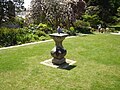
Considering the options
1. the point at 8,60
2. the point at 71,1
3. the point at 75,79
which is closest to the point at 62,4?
the point at 71,1

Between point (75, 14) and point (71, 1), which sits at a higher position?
point (71, 1)

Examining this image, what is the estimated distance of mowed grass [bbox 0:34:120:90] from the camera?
24.6ft

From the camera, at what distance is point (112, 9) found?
38938mm

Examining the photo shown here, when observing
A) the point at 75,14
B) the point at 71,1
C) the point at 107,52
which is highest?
the point at 71,1

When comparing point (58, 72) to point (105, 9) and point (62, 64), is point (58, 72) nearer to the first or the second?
point (62, 64)

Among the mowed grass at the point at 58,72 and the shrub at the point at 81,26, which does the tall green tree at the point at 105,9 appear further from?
the mowed grass at the point at 58,72

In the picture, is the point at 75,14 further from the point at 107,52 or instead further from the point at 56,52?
the point at 56,52

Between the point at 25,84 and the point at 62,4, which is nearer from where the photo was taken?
the point at 25,84

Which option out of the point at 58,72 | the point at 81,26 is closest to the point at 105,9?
the point at 81,26

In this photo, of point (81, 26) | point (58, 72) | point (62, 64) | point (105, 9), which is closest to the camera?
point (58, 72)

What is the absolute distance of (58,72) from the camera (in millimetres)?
8914

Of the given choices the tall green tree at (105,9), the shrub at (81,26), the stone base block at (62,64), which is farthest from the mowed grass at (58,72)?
the tall green tree at (105,9)

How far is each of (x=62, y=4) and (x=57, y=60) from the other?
16.0 metres

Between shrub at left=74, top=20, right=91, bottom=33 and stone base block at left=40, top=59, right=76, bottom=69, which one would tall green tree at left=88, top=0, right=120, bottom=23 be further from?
stone base block at left=40, top=59, right=76, bottom=69
